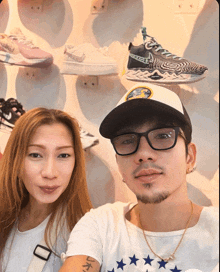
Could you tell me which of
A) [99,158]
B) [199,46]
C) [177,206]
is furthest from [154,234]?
[199,46]

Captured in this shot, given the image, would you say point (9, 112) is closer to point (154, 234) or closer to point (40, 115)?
point (40, 115)

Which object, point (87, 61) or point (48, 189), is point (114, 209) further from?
point (87, 61)

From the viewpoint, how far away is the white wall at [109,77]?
48 cm

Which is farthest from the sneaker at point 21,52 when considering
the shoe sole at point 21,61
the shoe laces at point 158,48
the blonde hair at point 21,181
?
the shoe laces at point 158,48

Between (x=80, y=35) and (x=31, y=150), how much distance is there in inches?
9.5

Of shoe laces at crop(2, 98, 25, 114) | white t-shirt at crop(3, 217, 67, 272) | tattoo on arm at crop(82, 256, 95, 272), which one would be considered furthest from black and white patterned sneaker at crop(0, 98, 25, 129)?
tattoo on arm at crop(82, 256, 95, 272)

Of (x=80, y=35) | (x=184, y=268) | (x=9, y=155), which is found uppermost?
(x=80, y=35)

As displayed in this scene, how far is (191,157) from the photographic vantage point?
0.49 m

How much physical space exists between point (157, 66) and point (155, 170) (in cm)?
18

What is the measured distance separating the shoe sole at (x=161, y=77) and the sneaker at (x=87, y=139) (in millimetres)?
139

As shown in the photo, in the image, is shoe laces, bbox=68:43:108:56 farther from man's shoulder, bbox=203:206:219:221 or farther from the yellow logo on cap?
man's shoulder, bbox=203:206:219:221

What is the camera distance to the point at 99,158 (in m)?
0.62

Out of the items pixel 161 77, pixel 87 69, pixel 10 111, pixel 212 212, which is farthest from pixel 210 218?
pixel 10 111

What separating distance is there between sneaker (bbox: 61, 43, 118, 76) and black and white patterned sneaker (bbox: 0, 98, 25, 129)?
13cm
